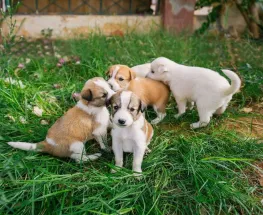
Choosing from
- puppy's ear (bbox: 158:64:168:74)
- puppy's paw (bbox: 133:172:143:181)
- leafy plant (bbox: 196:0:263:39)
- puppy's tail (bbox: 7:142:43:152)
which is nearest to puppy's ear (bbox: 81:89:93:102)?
puppy's tail (bbox: 7:142:43:152)

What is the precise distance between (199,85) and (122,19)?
4.26m

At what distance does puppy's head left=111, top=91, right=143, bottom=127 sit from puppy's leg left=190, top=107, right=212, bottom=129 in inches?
47.4

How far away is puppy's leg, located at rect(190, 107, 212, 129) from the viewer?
432 cm

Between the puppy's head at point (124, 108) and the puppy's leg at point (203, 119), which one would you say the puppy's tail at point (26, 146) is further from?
the puppy's leg at point (203, 119)

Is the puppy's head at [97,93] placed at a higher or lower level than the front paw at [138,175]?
higher

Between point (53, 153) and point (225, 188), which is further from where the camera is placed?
point (53, 153)

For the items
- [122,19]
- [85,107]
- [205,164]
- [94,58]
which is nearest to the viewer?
[205,164]

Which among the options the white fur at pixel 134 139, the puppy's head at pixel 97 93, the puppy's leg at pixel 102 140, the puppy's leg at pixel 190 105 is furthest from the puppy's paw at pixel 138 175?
the puppy's leg at pixel 190 105

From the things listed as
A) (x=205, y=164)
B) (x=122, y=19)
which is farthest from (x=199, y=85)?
(x=122, y=19)

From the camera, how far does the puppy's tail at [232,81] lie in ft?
12.9

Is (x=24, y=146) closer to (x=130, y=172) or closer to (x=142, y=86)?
(x=130, y=172)

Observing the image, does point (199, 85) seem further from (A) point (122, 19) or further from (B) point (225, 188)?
(A) point (122, 19)

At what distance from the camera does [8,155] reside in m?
3.68

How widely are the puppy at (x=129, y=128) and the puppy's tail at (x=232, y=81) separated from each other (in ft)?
3.38
